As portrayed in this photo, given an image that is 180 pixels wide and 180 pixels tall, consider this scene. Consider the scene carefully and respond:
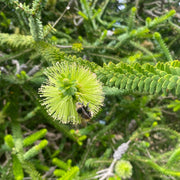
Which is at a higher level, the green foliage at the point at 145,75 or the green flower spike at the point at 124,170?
the green foliage at the point at 145,75

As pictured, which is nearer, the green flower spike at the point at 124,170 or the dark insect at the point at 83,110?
the dark insect at the point at 83,110

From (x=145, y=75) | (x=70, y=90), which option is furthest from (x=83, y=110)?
(x=145, y=75)

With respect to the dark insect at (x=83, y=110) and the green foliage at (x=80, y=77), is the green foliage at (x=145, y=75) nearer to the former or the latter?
the green foliage at (x=80, y=77)

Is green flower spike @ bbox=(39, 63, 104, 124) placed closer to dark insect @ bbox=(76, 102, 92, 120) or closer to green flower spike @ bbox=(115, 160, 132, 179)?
dark insect @ bbox=(76, 102, 92, 120)

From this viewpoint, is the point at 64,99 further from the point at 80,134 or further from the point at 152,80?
the point at 80,134

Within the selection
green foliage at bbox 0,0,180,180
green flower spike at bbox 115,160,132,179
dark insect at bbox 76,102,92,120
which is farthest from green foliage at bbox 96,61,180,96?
green flower spike at bbox 115,160,132,179

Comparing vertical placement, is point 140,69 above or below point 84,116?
above

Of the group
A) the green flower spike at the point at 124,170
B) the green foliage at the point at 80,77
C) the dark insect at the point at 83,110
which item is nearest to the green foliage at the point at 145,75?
the green foliage at the point at 80,77

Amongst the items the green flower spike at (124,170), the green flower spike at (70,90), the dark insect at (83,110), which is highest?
the green flower spike at (70,90)

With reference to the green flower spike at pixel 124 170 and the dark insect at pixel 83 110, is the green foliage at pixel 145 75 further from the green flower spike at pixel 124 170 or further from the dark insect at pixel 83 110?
the green flower spike at pixel 124 170

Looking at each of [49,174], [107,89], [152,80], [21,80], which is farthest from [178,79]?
[49,174]

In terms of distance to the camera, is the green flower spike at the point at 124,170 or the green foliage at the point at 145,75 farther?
the green flower spike at the point at 124,170
